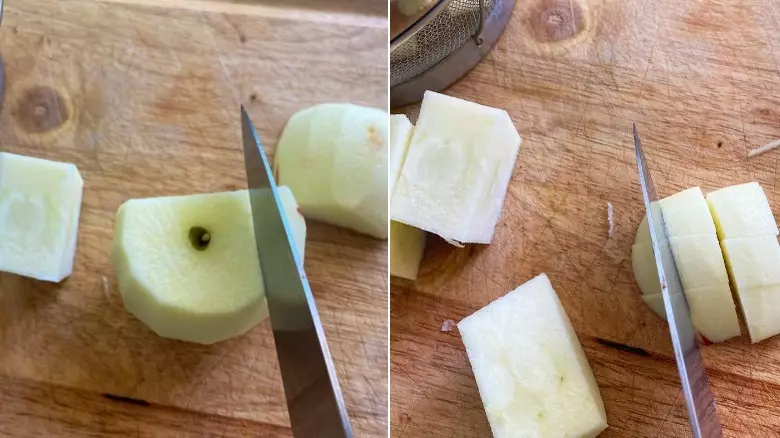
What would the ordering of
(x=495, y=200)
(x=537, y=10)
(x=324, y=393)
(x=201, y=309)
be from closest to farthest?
(x=324, y=393), (x=201, y=309), (x=495, y=200), (x=537, y=10)

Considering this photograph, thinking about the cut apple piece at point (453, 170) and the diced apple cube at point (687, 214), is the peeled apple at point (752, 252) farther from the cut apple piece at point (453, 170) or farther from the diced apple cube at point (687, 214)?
the cut apple piece at point (453, 170)

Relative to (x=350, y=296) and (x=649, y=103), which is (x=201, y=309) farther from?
(x=649, y=103)

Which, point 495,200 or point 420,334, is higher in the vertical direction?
point 495,200

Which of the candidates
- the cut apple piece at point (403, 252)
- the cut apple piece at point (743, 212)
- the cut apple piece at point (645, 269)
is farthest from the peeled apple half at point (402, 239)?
the cut apple piece at point (743, 212)

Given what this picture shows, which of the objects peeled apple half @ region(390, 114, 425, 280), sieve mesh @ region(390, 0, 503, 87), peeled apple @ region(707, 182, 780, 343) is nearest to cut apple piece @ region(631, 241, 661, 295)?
peeled apple @ region(707, 182, 780, 343)

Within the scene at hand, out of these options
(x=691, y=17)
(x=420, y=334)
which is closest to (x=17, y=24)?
(x=420, y=334)

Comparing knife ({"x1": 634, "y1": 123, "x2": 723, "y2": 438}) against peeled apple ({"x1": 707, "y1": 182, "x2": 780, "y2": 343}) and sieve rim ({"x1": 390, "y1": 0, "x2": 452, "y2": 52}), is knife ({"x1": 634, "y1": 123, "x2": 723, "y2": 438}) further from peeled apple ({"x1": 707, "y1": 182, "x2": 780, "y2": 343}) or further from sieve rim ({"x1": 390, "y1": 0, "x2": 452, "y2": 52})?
sieve rim ({"x1": 390, "y1": 0, "x2": 452, "y2": 52})
